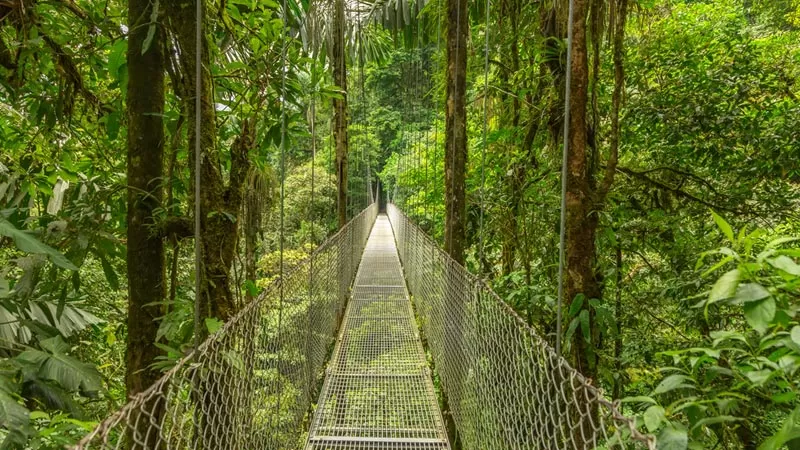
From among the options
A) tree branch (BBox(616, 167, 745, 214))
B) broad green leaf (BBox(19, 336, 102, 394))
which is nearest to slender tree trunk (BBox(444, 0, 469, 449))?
tree branch (BBox(616, 167, 745, 214))

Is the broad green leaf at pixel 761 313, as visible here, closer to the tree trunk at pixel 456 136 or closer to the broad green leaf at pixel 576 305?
the broad green leaf at pixel 576 305

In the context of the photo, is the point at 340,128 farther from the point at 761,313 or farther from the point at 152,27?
the point at 761,313

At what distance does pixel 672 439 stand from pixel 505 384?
0.67 metres

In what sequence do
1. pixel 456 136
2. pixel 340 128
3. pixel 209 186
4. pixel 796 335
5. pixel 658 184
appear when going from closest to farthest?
pixel 796 335, pixel 209 186, pixel 658 184, pixel 456 136, pixel 340 128

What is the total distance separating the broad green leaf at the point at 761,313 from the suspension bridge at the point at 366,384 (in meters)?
0.20

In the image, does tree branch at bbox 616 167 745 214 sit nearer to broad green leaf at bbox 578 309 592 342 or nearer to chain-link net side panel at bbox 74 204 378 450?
broad green leaf at bbox 578 309 592 342

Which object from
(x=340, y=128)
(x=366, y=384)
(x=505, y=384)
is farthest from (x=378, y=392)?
(x=340, y=128)

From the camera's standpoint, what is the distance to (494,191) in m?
2.54

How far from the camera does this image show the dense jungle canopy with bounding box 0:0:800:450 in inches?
32.1

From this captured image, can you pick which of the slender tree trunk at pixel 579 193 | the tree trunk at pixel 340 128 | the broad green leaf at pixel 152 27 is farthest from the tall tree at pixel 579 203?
the tree trunk at pixel 340 128

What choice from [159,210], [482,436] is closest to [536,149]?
[482,436]

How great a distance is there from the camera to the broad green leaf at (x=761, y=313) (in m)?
0.56

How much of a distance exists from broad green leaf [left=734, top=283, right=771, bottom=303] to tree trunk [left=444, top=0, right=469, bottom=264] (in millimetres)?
1910

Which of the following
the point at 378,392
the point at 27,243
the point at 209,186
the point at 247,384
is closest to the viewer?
the point at 27,243
